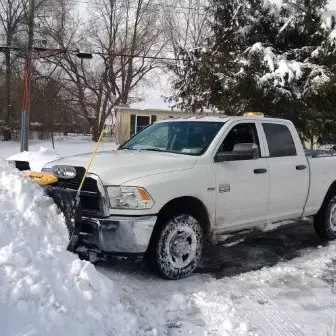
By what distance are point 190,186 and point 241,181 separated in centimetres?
87

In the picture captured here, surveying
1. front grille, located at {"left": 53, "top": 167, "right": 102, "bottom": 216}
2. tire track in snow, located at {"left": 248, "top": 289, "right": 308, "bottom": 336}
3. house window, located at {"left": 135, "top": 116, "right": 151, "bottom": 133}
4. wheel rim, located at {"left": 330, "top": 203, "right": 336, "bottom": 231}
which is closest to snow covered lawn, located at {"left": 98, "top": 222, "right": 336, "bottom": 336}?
tire track in snow, located at {"left": 248, "top": 289, "right": 308, "bottom": 336}

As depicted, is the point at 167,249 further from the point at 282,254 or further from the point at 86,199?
the point at 282,254

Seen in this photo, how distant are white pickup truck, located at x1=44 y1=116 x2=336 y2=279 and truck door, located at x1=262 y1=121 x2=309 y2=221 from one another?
1cm

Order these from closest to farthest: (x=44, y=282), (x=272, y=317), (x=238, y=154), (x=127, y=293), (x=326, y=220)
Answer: (x=44, y=282) → (x=272, y=317) → (x=127, y=293) → (x=238, y=154) → (x=326, y=220)

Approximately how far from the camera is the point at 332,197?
7820 mm

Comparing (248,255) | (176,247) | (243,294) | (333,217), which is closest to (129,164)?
(176,247)

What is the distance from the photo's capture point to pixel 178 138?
6.32m

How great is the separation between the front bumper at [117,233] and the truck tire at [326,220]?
12.1 ft

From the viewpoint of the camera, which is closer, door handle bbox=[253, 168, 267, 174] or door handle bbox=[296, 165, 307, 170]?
door handle bbox=[253, 168, 267, 174]

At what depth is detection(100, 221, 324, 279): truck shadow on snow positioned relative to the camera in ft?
18.9

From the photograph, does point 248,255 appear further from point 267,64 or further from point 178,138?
point 267,64

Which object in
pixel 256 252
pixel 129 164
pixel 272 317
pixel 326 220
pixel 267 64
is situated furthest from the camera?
pixel 267 64

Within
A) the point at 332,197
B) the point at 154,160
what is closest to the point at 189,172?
the point at 154,160

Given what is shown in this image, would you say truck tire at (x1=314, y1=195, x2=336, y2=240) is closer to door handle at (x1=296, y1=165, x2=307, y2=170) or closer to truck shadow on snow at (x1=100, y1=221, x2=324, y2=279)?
truck shadow on snow at (x1=100, y1=221, x2=324, y2=279)
